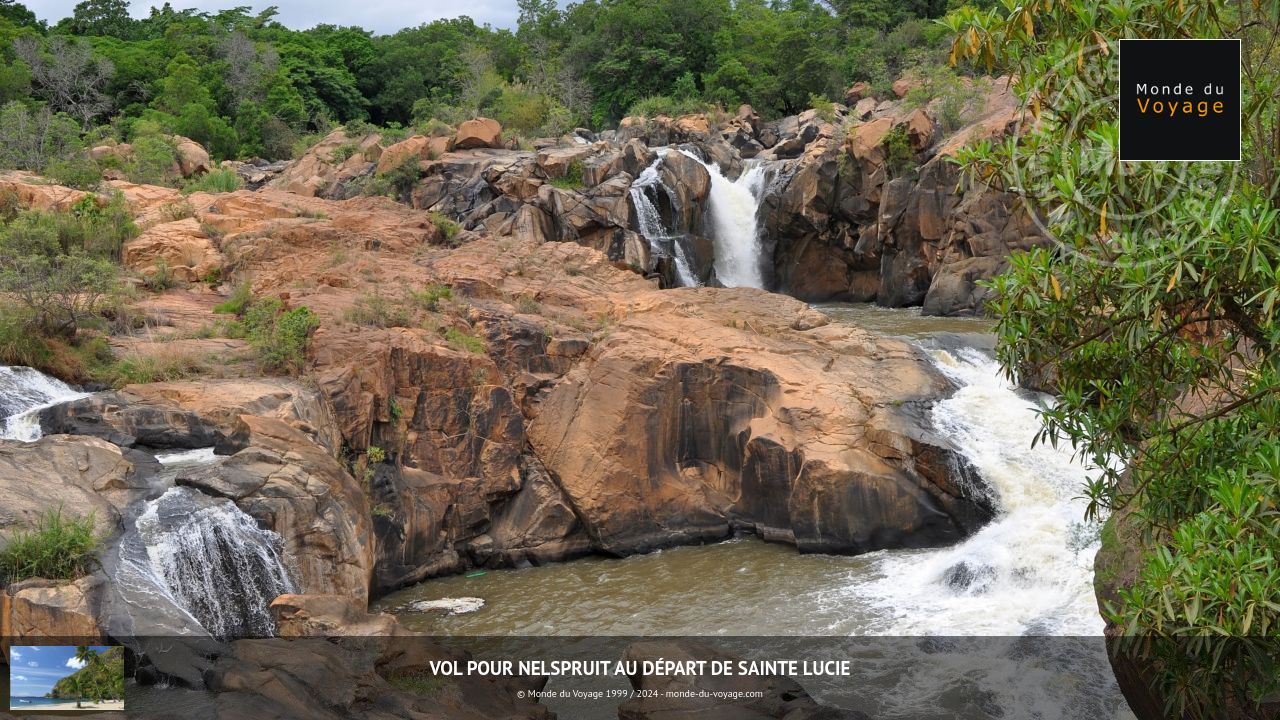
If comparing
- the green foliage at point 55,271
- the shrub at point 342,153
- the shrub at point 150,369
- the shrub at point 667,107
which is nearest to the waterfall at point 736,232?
the shrub at point 667,107

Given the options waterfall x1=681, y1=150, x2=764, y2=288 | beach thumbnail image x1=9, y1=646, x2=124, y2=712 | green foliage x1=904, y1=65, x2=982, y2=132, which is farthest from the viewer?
waterfall x1=681, y1=150, x2=764, y2=288

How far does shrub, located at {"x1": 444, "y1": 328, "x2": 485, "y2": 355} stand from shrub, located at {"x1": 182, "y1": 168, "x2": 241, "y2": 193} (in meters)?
13.1

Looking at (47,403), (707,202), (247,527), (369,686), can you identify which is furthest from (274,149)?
(369,686)

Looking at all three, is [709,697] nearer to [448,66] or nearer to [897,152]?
[897,152]

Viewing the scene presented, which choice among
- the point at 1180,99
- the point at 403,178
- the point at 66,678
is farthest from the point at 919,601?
the point at 403,178

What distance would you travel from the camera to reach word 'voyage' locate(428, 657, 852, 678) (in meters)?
10.2

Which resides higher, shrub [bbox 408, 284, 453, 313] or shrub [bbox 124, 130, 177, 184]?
shrub [bbox 124, 130, 177, 184]

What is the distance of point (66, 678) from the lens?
8.56m

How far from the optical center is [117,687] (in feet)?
28.6

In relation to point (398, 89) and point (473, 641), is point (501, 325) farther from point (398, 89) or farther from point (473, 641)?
point (398, 89)

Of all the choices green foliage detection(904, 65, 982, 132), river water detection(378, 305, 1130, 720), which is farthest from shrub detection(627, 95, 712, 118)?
river water detection(378, 305, 1130, 720)

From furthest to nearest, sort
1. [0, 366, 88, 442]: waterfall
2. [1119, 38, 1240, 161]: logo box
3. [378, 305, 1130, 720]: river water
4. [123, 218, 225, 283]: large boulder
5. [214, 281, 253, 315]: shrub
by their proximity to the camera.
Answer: [123, 218, 225, 283]: large boulder < [214, 281, 253, 315]: shrub < [0, 366, 88, 442]: waterfall < [378, 305, 1130, 720]: river water < [1119, 38, 1240, 161]: logo box

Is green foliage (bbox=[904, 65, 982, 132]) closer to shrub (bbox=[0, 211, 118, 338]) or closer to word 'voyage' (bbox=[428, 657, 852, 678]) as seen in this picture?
word 'voyage' (bbox=[428, 657, 852, 678])

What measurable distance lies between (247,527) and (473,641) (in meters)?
3.33
